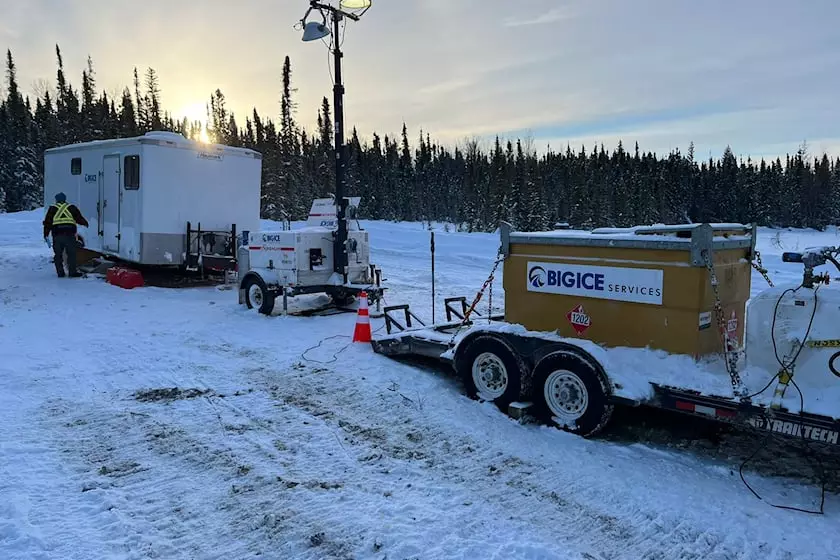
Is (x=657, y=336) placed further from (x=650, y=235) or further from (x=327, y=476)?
(x=327, y=476)

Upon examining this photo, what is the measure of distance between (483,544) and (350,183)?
56.7m

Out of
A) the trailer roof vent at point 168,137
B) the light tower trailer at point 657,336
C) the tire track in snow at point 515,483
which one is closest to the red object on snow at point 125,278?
the trailer roof vent at point 168,137

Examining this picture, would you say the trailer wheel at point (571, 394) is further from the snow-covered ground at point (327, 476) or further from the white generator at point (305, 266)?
the white generator at point (305, 266)

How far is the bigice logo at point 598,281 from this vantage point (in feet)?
16.4

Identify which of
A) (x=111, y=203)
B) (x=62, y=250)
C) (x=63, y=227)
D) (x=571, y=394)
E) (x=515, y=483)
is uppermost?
(x=111, y=203)

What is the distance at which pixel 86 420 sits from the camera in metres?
5.34

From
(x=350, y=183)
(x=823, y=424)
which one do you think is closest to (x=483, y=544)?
(x=823, y=424)

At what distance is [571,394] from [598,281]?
3.22 ft

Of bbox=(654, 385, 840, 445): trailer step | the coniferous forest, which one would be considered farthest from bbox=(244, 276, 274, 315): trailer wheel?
the coniferous forest

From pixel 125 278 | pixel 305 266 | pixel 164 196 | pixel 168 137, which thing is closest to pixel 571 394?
pixel 305 266

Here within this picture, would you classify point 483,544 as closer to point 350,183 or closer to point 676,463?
point 676,463

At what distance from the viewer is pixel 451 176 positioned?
6800 cm

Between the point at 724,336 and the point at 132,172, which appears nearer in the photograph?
the point at 724,336

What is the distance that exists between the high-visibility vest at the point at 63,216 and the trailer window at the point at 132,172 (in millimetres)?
1782
